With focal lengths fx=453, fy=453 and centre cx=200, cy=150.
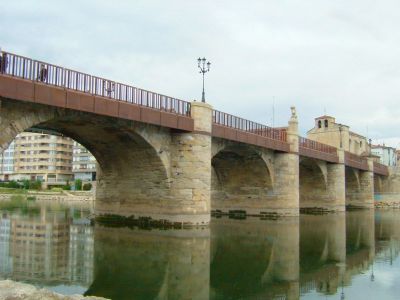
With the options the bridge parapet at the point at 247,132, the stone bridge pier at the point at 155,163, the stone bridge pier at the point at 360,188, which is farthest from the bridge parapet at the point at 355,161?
the stone bridge pier at the point at 155,163

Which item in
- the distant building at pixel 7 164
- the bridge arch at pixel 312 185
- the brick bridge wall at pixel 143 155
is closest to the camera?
the brick bridge wall at pixel 143 155

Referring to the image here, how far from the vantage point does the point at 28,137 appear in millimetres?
112125

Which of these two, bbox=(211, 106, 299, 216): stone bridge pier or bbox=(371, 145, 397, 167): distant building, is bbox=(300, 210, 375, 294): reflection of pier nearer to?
bbox=(211, 106, 299, 216): stone bridge pier

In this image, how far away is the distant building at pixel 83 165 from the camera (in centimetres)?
10764

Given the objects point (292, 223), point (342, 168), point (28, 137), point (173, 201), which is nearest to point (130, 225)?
point (173, 201)

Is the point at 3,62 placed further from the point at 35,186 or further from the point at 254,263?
the point at 35,186

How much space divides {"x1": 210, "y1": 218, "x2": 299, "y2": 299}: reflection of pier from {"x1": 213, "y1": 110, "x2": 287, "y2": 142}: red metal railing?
23.2 ft

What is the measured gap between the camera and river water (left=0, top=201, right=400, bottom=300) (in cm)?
1265

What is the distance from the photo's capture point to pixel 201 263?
16.3 meters

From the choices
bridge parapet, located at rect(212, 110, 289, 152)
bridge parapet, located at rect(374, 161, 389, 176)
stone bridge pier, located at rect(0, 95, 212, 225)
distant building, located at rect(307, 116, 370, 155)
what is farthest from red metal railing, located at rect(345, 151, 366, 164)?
stone bridge pier, located at rect(0, 95, 212, 225)

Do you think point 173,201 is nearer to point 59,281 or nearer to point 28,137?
point 59,281

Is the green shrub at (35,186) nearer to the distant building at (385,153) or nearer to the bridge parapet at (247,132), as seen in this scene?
the bridge parapet at (247,132)

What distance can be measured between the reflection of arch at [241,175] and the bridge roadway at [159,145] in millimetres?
85

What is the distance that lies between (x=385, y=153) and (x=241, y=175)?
7181cm
